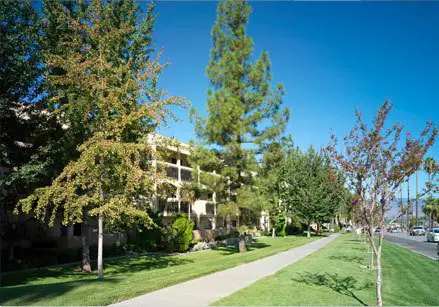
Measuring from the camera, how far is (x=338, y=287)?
10.6 metres

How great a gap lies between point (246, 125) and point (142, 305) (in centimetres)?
1672

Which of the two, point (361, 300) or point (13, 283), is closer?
point (361, 300)

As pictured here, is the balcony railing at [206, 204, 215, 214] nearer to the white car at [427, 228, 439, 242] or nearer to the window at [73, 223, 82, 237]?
the window at [73, 223, 82, 237]

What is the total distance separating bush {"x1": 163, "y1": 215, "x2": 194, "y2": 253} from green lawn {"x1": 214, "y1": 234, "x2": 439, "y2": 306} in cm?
1186

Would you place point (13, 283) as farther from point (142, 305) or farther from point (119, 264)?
point (142, 305)

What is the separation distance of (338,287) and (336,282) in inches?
34.1

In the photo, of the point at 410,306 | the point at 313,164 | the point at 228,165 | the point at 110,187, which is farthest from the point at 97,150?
the point at 313,164

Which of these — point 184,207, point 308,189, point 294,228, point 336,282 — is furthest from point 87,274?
point 294,228

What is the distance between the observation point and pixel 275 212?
4666cm

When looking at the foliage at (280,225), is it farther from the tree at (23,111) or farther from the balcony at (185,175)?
the tree at (23,111)

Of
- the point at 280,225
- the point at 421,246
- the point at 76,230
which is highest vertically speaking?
the point at 76,230

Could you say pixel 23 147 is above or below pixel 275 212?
above

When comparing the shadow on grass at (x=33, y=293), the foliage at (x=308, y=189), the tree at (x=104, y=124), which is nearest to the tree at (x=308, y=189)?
the foliage at (x=308, y=189)

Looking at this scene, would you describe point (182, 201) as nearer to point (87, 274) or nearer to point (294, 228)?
point (87, 274)
